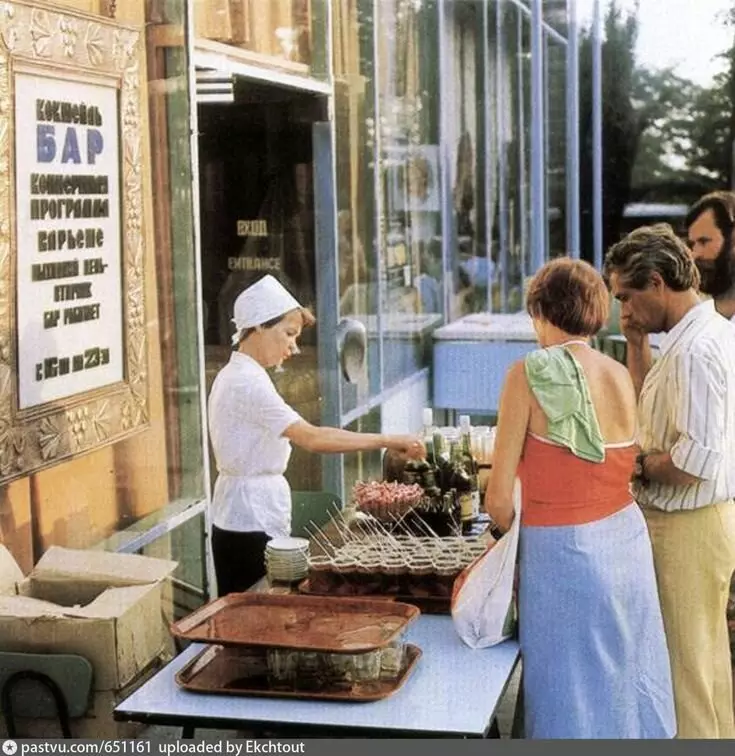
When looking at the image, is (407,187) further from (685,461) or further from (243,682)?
(243,682)

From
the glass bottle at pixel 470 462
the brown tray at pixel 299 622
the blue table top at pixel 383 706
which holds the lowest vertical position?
the blue table top at pixel 383 706

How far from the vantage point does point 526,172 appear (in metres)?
4.41

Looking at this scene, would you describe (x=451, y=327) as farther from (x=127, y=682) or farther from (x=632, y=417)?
(x=127, y=682)

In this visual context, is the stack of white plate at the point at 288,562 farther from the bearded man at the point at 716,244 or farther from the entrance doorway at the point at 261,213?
the bearded man at the point at 716,244

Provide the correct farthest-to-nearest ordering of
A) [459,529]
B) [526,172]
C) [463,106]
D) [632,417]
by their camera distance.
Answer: [463,106]
[526,172]
[459,529]
[632,417]

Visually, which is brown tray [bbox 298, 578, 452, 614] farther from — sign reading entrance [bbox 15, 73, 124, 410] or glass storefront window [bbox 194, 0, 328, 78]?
glass storefront window [bbox 194, 0, 328, 78]

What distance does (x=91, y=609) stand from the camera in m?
2.76

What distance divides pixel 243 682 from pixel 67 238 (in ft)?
3.85

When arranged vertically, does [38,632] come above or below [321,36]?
below

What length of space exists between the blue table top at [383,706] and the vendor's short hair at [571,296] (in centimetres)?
77

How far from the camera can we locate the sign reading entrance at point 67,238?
9.73ft

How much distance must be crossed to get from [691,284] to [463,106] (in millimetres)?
1816

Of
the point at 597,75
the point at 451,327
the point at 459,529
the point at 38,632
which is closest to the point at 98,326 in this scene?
the point at 38,632

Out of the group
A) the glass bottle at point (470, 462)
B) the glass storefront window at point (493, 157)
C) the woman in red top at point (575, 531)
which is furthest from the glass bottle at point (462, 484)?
the glass storefront window at point (493, 157)
